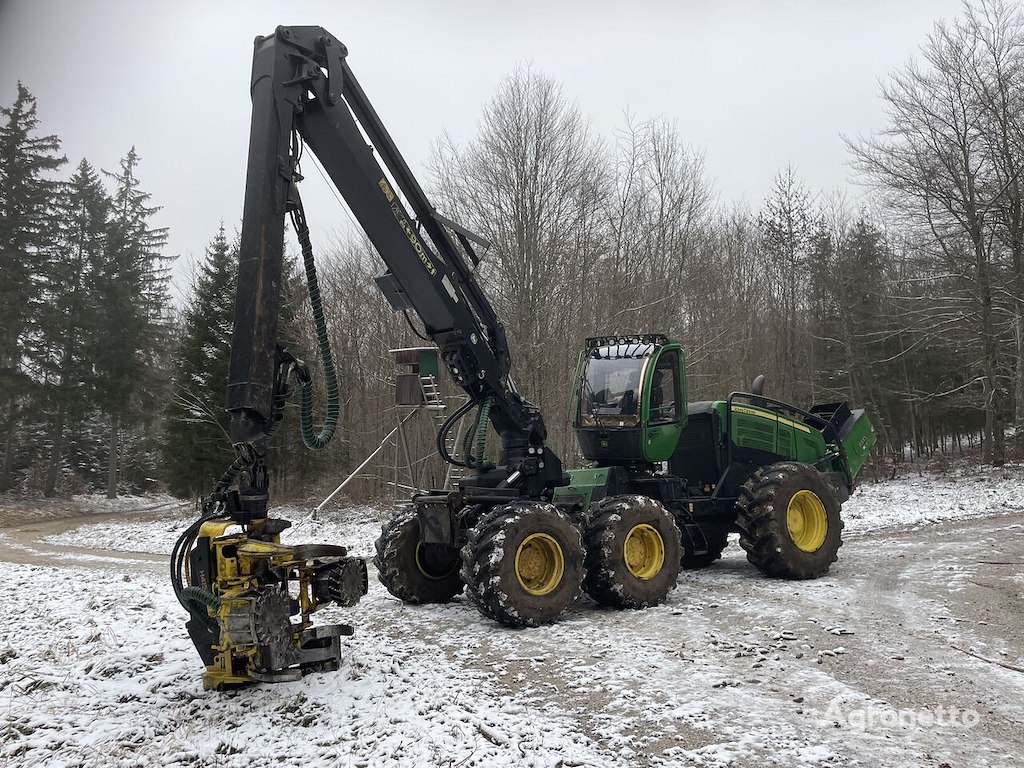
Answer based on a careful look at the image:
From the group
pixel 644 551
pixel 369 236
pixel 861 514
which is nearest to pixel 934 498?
pixel 861 514

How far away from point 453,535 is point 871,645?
3.79 meters

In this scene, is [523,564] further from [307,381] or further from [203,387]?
[203,387]

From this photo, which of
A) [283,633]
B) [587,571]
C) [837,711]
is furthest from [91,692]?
[837,711]

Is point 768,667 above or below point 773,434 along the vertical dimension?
below

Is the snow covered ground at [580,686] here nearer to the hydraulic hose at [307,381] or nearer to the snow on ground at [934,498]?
the hydraulic hose at [307,381]

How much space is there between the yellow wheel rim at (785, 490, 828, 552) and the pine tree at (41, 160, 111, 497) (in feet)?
88.3

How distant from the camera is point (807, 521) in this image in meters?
9.30

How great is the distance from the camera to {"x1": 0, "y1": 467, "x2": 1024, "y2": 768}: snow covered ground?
4117 mm

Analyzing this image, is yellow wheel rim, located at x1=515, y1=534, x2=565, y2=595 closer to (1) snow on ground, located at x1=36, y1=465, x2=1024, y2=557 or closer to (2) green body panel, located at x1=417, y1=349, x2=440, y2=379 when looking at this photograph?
(2) green body panel, located at x1=417, y1=349, x2=440, y2=379

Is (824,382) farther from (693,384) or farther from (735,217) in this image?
(693,384)

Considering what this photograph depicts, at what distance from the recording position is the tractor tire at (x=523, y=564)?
6.66 meters

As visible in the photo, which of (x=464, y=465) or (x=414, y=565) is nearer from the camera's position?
(x=414, y=565)

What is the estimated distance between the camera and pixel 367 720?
453 cm

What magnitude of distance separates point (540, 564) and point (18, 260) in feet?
84.4
